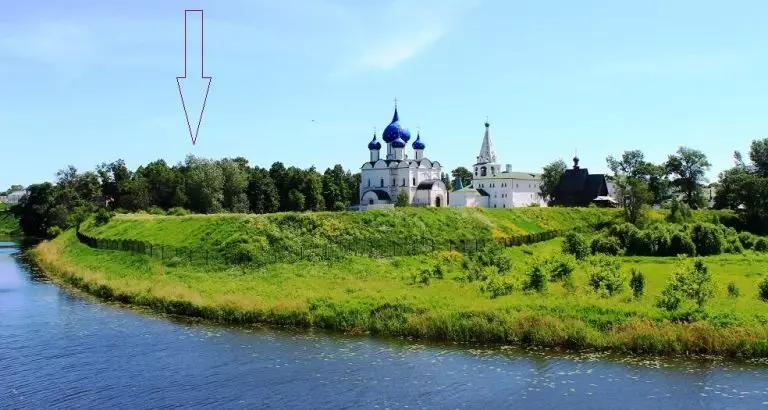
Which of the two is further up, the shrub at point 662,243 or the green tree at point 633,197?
the green tree at point 633,197

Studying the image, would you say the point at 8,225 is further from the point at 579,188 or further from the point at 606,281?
the point at 606,281

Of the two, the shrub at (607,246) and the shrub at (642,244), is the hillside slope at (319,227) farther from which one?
the shrub at (642,244)

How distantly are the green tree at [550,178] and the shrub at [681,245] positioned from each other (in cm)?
5302

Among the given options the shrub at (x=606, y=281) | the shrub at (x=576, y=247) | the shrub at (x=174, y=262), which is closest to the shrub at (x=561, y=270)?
the shrub at (x=606, y=281)

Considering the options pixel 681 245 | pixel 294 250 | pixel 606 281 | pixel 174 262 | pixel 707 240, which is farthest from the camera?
pixel 707 240

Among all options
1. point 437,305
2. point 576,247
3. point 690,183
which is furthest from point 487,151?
point 437,305

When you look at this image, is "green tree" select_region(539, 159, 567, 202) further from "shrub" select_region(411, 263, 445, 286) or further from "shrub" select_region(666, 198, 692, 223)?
"shrub" select_region(411, 263, 445, 286)

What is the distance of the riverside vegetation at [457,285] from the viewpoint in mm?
28016

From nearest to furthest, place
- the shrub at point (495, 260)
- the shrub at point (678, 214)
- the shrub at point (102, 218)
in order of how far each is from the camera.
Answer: the shrub at point (495, 260) < the shrub at point (102, 218) < the shrub at point (678, 214)

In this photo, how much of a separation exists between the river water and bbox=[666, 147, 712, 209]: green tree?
272ft

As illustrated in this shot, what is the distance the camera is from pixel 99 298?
133 feet

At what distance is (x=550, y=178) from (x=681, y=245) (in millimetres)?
56737

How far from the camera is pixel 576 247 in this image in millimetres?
56062

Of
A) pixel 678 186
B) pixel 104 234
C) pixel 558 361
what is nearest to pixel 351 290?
pixel 558 361
